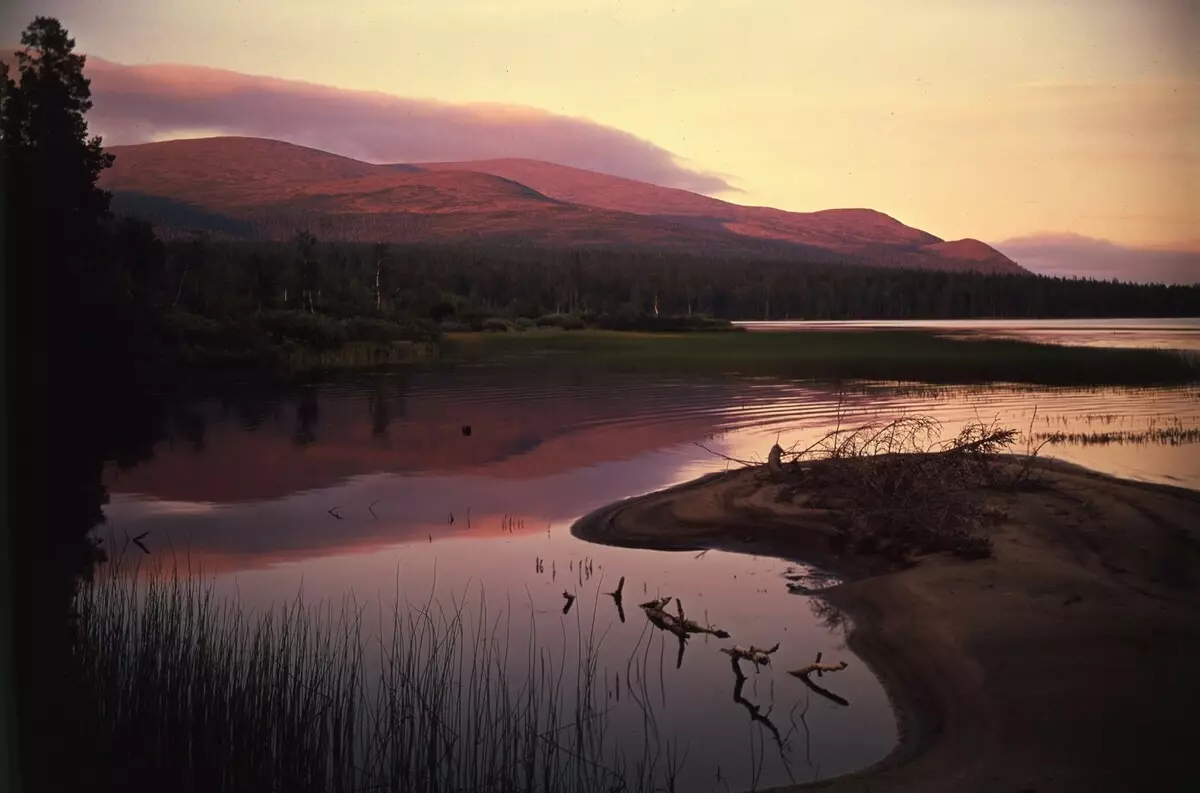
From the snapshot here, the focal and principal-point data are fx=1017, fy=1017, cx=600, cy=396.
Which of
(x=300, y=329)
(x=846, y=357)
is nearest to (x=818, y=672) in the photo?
(x=300, y=329)

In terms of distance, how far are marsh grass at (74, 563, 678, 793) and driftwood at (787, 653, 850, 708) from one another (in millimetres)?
1455

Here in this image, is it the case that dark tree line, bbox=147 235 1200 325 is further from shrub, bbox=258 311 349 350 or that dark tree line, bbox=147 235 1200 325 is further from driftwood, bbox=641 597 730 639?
driftwood, bbox=641 597 730 639

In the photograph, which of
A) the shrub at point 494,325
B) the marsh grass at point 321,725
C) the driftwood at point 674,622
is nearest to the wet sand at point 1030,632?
the driftwood at point 674,622

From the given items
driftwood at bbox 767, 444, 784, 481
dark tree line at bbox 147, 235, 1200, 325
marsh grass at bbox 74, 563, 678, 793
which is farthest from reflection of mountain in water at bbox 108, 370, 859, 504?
dark tree line at bbox 147, 235, 1200, 325

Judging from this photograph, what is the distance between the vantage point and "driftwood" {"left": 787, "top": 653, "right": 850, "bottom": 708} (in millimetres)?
7259

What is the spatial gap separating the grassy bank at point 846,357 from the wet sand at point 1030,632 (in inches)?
783

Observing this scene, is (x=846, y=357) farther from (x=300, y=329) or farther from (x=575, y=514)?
(x=575, y=514)

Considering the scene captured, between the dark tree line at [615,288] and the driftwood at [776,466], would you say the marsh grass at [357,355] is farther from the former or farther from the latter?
the driftwood at [776,466]

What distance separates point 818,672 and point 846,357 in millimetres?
37838

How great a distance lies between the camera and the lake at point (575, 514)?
705 cm

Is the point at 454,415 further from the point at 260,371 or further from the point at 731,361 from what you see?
the point at 731,361

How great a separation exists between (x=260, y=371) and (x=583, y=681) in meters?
30.9

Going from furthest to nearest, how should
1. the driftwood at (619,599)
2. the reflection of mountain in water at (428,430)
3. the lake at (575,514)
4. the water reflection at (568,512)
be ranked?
the reflection of mountain in water at (428,430) → the driftwood at (619,599) → the water reflection at (568,512) → the lake at (575,514)

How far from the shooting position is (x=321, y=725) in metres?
6.04
